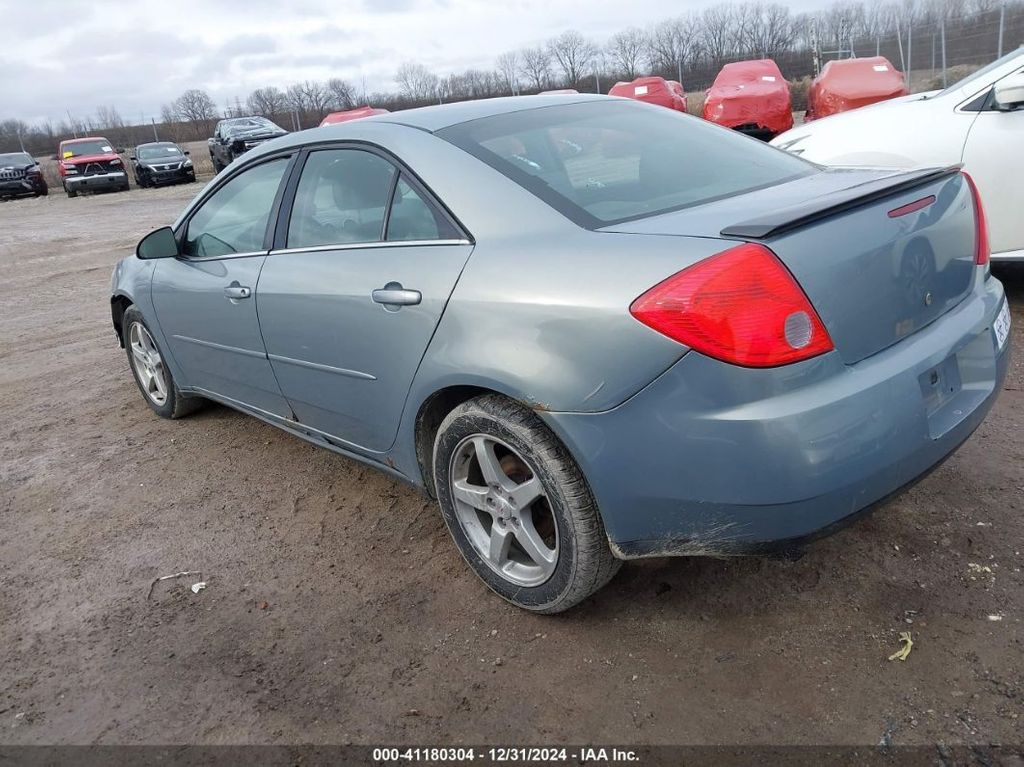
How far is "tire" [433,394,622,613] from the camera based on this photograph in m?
2.30

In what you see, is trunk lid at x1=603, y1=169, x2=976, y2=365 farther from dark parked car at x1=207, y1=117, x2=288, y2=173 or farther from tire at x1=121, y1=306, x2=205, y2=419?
dark parked car at x1=207, y1=117, x2=288, y2=173

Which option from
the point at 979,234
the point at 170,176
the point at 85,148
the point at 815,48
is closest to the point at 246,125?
the point at 170,176

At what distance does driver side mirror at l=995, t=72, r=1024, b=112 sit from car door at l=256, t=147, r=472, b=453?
378 cm

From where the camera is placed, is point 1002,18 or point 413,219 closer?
point 413,219

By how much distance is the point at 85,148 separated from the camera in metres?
25.8

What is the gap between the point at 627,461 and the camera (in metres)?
2.12

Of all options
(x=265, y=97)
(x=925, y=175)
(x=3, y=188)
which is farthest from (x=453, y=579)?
(x=265, y=97)

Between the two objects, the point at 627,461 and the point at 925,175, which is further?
the point at 925,175

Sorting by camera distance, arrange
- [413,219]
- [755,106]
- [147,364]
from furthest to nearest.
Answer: [755,106] → [147,364] → [413,219]

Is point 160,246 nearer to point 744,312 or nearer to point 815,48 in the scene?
point 744,312

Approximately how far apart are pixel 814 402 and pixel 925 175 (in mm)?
916

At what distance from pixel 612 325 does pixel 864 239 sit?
2.26ft

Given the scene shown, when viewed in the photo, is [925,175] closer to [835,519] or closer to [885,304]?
[885,304]

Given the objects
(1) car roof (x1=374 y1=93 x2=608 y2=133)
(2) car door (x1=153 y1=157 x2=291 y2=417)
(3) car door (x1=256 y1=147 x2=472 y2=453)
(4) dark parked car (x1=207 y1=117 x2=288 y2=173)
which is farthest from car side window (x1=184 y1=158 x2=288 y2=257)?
(4) dark parked car (x1=207 y1=117 x2=288 y2=173)
